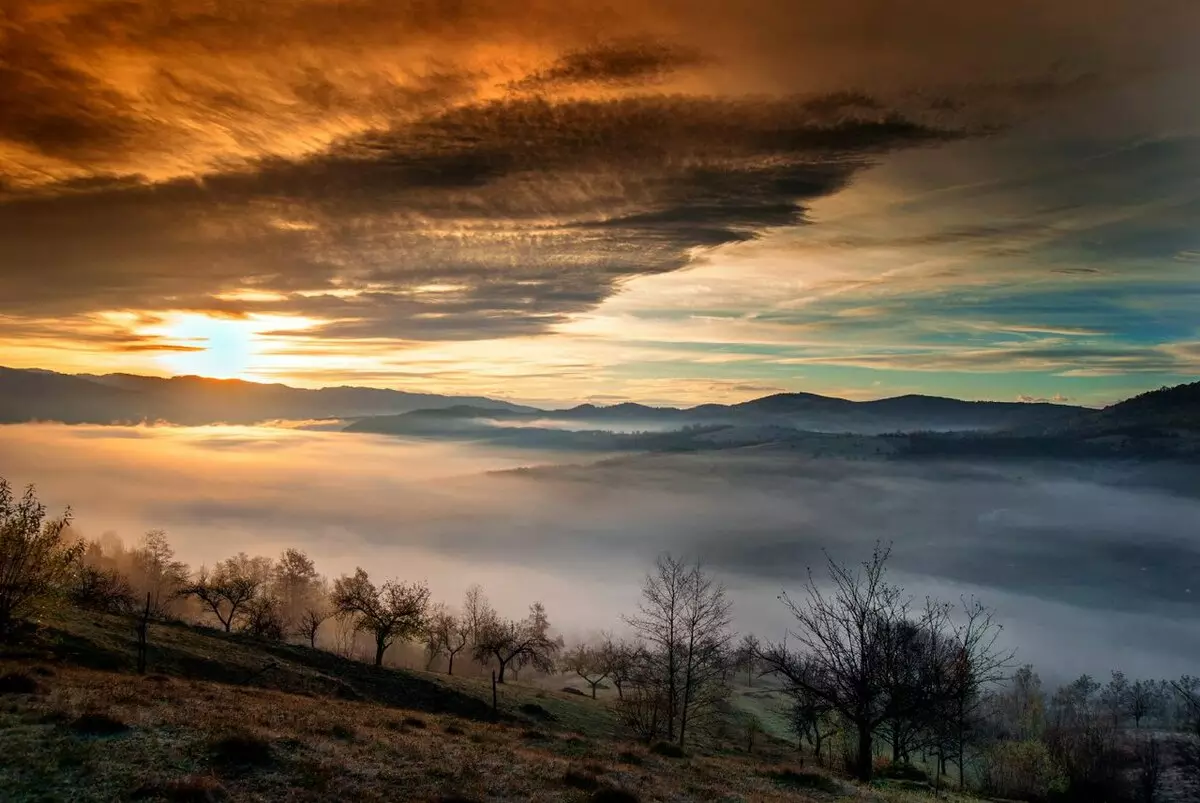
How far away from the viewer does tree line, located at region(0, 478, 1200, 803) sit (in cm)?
3123

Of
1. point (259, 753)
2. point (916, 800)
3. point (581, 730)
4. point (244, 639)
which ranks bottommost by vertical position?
point (581, 730)

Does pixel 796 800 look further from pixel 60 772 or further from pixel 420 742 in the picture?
pixel 60 772

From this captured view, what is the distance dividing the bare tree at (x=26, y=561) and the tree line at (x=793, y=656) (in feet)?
0.33

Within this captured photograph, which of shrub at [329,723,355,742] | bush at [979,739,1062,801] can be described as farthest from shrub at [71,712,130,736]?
bush at [979,739,1062,801]

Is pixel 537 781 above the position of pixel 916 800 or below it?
above

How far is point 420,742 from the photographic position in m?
23.2

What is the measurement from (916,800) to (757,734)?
66.2 meters

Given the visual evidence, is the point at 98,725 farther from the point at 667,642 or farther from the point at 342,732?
the point at 667,642

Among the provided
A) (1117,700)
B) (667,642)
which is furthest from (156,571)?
(1117,700)

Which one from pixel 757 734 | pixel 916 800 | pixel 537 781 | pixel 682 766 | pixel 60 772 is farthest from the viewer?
pixel 757 734

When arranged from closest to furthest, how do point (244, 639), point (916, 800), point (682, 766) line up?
1. point (916, 800)
2. point (682, 766)
3. point (244, 639)

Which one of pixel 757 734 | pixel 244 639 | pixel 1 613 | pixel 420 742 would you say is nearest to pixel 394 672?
pixel 244 639

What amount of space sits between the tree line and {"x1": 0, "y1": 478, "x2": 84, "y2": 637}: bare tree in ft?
0.33

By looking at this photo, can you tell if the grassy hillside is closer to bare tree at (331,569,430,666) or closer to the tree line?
the tree line
